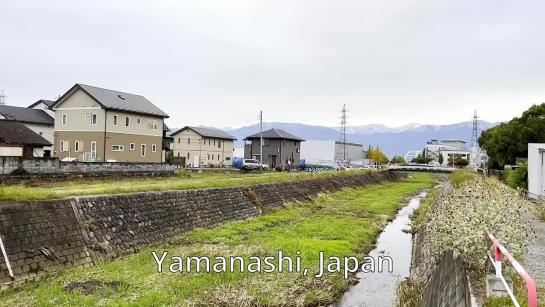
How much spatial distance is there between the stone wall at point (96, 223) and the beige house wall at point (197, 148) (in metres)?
44.0

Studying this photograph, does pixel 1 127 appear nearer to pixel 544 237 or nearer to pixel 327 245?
pixel 327 245

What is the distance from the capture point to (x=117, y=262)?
1374 cm

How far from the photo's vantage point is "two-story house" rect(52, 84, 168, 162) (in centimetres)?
4334

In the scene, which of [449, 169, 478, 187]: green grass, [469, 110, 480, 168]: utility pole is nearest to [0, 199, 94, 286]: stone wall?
[449, 169, 478, 187]: green grass

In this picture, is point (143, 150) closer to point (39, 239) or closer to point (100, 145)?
point (100, 145)

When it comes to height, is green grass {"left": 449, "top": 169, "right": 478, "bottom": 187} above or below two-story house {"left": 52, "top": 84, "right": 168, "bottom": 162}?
below

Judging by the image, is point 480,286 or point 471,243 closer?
point 480,286

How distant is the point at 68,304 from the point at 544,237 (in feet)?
47.3

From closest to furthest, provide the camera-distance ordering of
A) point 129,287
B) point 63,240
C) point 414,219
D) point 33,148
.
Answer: point 129,287
point 63,240
point 414,219
point 33,148

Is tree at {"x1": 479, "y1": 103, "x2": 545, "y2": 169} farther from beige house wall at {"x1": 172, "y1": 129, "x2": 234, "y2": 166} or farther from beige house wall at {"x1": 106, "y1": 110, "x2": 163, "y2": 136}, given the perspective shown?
beige house wall at {"x1": 172, "y1": 129, "x2": 234, "y2": 166}

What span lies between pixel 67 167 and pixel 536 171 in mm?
31055

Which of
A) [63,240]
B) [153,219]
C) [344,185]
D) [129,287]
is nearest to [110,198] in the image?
[153,219]

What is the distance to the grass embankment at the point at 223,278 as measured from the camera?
10336mm

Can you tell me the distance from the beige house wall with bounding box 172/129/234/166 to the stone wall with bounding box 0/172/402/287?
44022 millimetres
